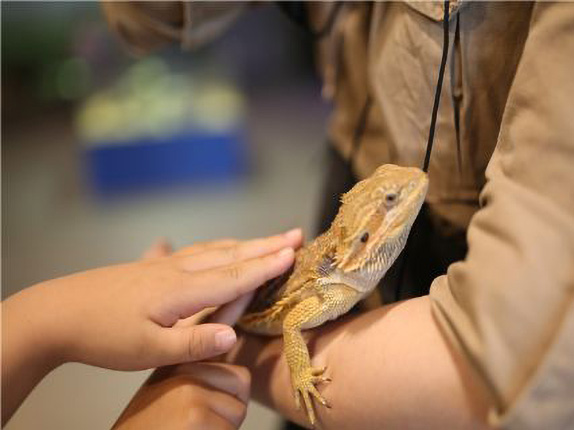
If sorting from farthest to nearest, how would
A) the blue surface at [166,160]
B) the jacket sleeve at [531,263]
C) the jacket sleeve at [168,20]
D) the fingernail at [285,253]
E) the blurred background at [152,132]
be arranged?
the blue surface at [166,160]
the blurred background at [152,132]
the jacket sleeve at [168,20]
the fingernail at [285,253]
the jacket sleeve at [531,263]

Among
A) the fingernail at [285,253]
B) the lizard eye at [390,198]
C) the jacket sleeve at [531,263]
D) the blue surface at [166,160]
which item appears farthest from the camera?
the blue surface at [166,160]

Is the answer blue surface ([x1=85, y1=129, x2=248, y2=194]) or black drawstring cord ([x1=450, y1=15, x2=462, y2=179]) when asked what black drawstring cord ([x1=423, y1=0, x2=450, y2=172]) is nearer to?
black drawstring cord ([x1=450, y1=15, x2=462, y2=179])

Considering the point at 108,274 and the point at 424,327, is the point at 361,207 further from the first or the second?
the point at 108,274

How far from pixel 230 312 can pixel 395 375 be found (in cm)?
29

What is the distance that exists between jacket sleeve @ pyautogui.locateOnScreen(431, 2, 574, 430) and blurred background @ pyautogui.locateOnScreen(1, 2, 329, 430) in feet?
3.20

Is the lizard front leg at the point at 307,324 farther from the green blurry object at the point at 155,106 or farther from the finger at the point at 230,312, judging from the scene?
the green blurry object at the point at 155,106

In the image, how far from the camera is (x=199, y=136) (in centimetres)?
251

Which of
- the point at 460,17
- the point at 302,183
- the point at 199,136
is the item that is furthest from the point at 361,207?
the point at 199,136

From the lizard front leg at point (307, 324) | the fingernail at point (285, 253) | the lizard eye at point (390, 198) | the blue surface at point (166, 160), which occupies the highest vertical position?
the lizard eye at point (390, 198)

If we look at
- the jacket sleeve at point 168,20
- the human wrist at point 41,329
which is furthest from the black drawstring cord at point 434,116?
the jacket sleeve at point 168,20

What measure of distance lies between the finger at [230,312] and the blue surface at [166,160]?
5.50 ft

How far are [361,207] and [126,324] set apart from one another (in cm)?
35

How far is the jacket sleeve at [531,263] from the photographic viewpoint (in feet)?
1.76

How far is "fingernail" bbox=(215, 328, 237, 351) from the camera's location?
2.44 feet
